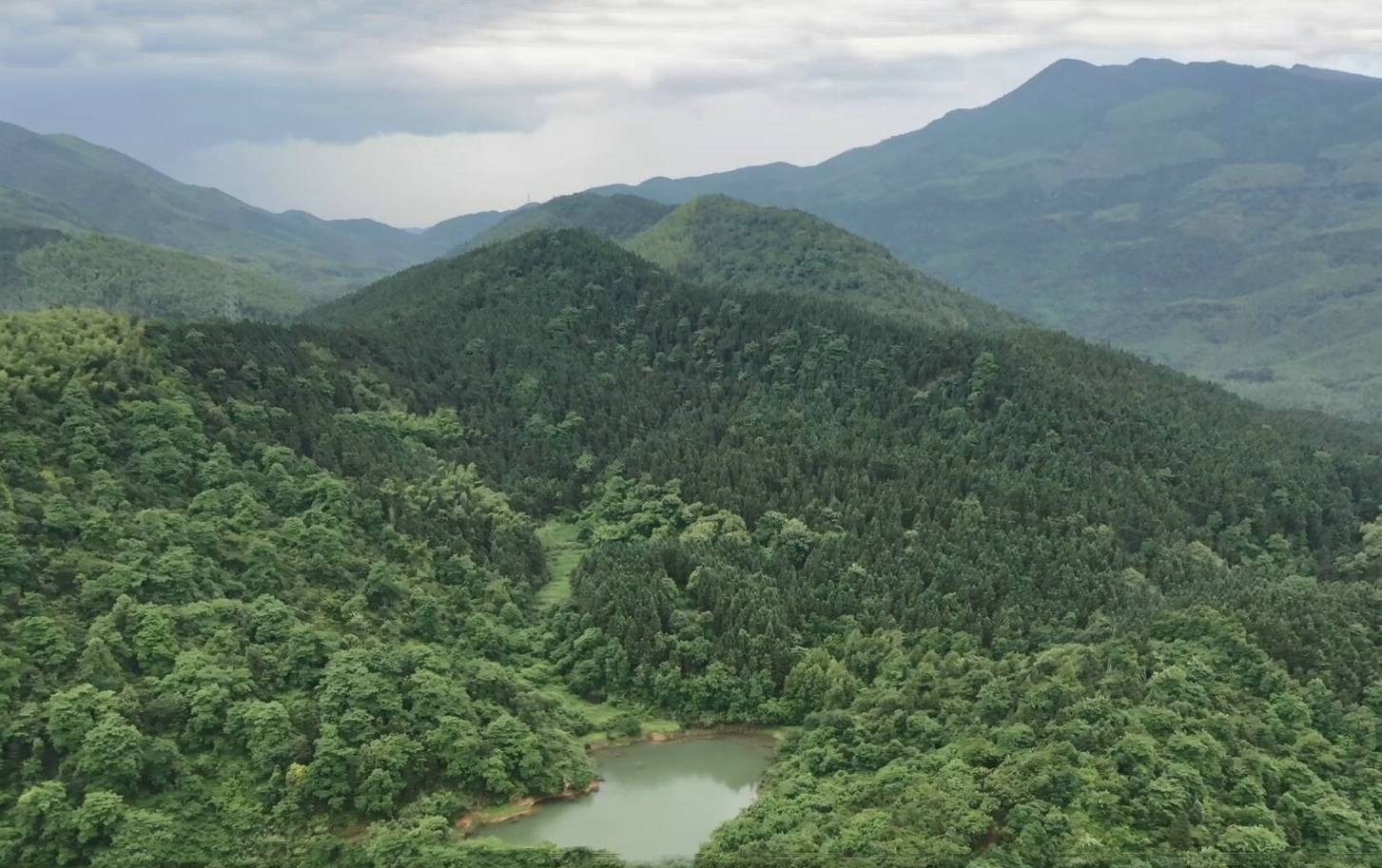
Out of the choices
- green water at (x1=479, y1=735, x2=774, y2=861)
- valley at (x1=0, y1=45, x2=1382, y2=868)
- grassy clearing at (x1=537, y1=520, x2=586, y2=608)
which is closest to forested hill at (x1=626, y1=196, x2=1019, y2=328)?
valley at (x1=0, y1=45, x2=1382, y2=868)

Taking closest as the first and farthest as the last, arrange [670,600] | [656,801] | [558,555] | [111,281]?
[656,801] → [670,600] → [558,555] → [111,281]

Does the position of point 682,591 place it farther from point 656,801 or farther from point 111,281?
point 111,281

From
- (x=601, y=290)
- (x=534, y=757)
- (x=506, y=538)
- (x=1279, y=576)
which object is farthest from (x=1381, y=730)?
(x=601, y=290)

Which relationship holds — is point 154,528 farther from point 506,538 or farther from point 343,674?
point 506,538

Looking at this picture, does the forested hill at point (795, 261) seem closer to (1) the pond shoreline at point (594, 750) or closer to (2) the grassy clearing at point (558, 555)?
(2) the grassy clearing at point (558, 555)

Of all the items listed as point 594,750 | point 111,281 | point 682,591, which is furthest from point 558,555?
point 111,281
